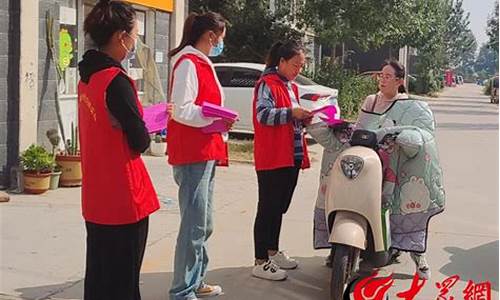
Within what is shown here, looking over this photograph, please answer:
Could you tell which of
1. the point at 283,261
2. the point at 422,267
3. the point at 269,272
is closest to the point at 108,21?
the point at 269,272

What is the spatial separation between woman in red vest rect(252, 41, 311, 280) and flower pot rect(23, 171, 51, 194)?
3.62 metres

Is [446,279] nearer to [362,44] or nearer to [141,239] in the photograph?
[141,239]

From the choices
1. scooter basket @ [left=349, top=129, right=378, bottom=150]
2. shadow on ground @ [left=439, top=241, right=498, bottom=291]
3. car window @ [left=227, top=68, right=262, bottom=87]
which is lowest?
shadow on ground @ [left=439, top=241, right=498, bottom=291]

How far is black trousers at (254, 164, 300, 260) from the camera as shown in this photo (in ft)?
16.8

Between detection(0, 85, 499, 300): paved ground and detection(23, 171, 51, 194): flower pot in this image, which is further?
detection(23, 171, 51, 194): flower pot

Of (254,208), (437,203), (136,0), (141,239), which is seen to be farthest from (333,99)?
(141,239)

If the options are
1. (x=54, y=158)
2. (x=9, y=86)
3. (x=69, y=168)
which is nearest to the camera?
(x=9, y=86)

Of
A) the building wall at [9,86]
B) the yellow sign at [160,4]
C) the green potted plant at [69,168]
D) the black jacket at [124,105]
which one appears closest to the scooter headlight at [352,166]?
the black jacket at [124,105]

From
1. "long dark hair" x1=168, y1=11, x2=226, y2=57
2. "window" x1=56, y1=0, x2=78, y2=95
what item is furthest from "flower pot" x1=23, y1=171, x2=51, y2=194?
"long dark hair" x1=168, y1=11, x2=226, y2=57

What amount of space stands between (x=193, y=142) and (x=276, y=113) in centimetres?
88

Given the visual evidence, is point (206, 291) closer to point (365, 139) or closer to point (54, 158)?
point (365, 139)

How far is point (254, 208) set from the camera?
26.2 feet

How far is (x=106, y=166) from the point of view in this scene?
3.35 m

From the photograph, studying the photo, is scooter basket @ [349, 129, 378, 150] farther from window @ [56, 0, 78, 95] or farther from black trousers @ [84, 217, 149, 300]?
window @ [56, 0, 78, 95]
